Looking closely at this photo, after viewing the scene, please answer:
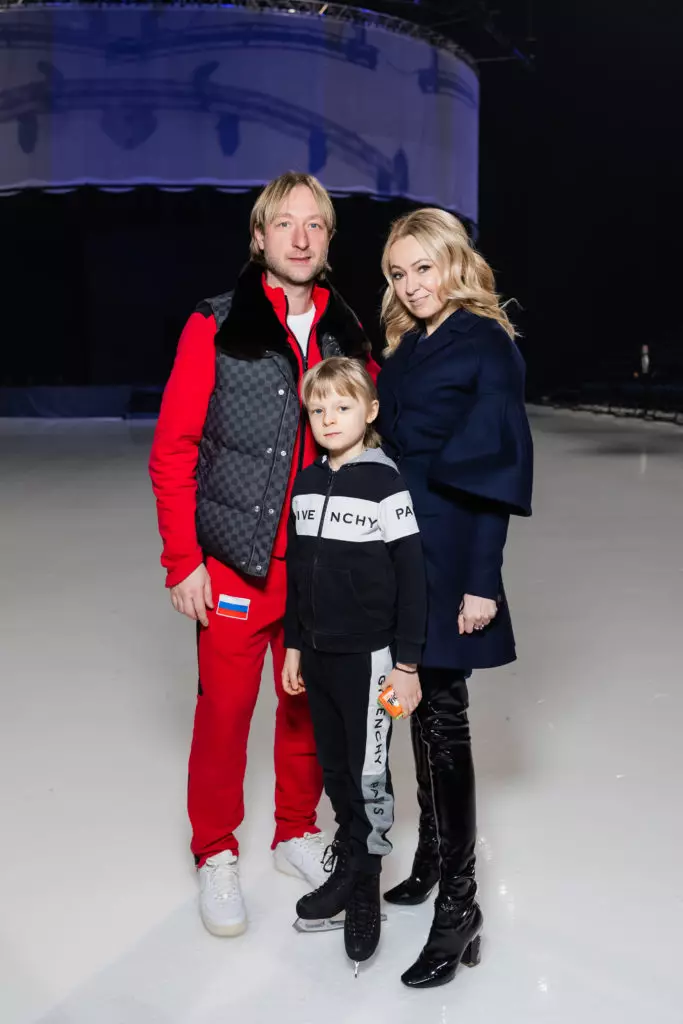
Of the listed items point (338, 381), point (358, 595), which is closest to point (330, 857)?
point (358, 595)

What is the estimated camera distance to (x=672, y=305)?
17.5 m

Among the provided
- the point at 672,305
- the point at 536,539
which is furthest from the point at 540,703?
the point at 672,305

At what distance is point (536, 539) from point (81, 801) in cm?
362

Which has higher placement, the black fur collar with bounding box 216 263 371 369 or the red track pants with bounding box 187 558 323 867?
the black fur collar with bounding box 216 263 371 369

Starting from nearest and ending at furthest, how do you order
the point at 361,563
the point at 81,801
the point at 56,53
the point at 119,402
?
the point at 361,563 < the point at 81,801 < the point at 56,53 < the point at 119,402

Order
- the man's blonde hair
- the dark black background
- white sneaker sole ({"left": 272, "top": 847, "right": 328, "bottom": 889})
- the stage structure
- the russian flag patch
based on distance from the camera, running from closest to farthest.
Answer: the man's blonde hair, the russian flag patch, white sneaker sole ({"left": 272, "top": 847, "right": 328, "bottom": 889}), the stage structure, the dark black background

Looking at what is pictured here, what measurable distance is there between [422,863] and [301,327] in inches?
38.8

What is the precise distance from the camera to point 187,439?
6.44ft

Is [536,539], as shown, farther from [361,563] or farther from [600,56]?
[600,56]

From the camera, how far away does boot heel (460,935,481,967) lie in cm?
182

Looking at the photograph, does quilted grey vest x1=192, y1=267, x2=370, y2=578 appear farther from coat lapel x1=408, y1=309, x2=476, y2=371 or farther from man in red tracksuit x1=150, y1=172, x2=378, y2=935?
coat lapel x1=408, y1=309, x2=476, y2=371

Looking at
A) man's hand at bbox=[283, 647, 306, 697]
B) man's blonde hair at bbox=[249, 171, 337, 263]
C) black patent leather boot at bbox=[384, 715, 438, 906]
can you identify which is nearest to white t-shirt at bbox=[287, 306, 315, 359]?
man's blonde hair at bbox=[249, 171, 337, 263]

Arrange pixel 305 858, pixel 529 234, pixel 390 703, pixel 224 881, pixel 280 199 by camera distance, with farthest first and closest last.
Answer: pixel 529 234 < pixel 305 858 < pixel 224 881 < pixel 280 199 < pixel 390 703

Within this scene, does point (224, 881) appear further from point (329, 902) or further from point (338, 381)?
point (338, 381)
